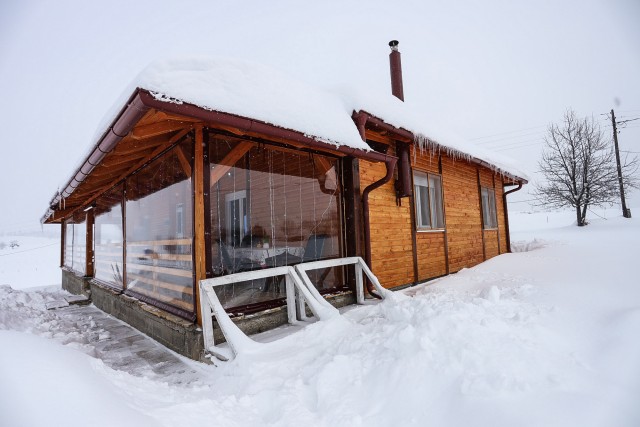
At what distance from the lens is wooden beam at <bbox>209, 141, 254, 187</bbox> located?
13.4ft

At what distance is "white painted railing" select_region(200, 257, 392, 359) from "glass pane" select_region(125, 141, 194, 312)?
47cm

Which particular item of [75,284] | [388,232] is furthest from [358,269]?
[75,284]

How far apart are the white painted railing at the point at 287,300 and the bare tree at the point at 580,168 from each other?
63.9ft

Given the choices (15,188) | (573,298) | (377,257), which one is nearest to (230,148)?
(377,257)

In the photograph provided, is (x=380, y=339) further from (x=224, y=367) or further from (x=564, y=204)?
(x=564, y=204)

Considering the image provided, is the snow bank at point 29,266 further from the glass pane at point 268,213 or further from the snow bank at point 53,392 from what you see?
the snow bank at point 53,392

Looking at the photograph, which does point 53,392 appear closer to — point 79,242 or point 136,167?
point 136,167

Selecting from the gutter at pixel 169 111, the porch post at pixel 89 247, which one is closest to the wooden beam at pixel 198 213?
the gutter at pixel 169 111

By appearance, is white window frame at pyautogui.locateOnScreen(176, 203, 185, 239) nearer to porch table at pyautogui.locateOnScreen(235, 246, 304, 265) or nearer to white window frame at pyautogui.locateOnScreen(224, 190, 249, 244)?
white window frame at pyautogui.locateOnScreen(224, 190, 249, 244)

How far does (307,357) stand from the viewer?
3076mm

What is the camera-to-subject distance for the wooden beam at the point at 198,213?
3.84 meters

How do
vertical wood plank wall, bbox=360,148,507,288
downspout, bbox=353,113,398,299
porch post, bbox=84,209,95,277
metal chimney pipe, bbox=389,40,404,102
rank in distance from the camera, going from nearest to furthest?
downspout, bbox=353,113,398,299
vertical wood plank wall, bbox=360,148,507,288
metal chimney pipe, bbox=389,40,404,102
porch post, bbox=84,209,95,277

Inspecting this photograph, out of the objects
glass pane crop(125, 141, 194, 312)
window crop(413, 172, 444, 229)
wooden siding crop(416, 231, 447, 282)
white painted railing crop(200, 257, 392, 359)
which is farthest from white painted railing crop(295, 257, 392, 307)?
window crop(413, 172, 444, 229)

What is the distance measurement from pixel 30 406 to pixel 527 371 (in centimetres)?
303
